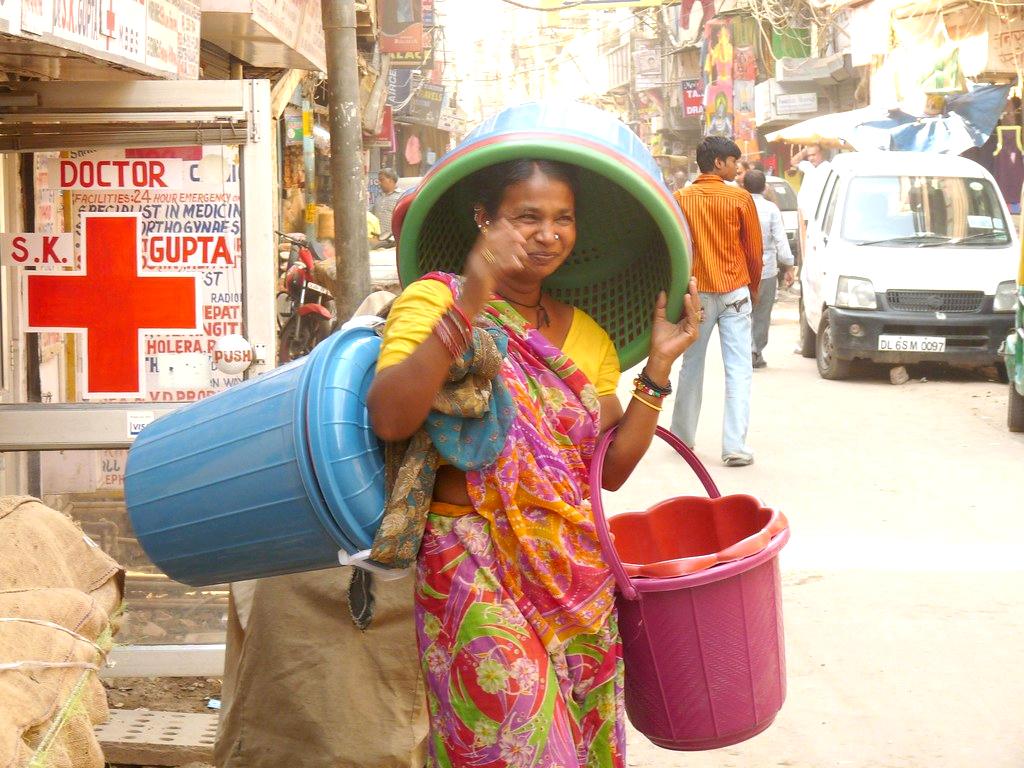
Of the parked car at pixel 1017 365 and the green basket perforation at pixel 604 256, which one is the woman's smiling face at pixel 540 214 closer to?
the green basket perforation at pixel 604 256

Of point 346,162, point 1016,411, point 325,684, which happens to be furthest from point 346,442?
point 1016,411

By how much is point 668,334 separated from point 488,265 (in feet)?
2.16

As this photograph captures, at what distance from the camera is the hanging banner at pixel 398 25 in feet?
75.6

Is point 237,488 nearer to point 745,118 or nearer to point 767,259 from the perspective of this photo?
point 767,259

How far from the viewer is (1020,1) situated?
16.7 meters

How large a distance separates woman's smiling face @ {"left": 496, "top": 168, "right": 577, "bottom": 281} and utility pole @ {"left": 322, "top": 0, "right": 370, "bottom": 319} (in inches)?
216

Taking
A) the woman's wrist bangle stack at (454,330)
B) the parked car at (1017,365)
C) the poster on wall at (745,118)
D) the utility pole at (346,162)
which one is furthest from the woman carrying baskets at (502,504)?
the poster on wall at (745,118)

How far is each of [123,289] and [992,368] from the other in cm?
987

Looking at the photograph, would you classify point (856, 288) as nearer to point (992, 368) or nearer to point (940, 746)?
point (992, 368)

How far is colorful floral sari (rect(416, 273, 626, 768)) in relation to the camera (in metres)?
2.26

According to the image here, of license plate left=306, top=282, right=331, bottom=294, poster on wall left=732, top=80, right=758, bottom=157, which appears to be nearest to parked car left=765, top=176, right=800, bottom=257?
license plate left=306, top=282, right=331, bottom=294

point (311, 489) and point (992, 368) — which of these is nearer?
point (311, 489)

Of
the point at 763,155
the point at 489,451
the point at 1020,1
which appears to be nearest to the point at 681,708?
the point at 489,451

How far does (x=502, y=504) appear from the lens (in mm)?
2322
